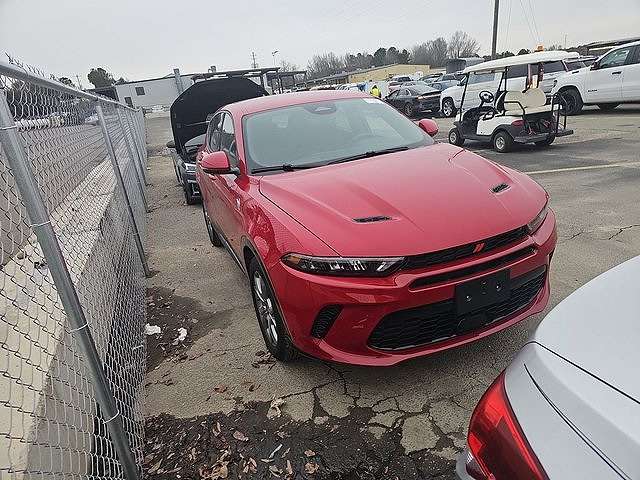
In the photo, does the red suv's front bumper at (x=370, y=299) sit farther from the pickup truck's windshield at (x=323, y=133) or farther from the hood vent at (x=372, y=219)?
the pickup truck's windshield at (x=323, y=133)

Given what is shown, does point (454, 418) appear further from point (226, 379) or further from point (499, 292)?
point (226, 379)

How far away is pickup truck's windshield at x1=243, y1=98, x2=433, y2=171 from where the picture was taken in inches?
141

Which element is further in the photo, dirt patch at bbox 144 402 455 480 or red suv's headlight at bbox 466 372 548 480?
dirt patch at bbox 144 402 455 480

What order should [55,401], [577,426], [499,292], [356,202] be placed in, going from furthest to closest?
[356,202] → [499,292] → [55,401] → [577,426]

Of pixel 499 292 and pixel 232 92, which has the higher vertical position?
pixel 232 92

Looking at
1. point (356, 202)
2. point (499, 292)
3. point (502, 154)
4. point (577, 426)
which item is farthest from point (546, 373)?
point (502, 154)

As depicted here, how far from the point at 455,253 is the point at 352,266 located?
0.54 m

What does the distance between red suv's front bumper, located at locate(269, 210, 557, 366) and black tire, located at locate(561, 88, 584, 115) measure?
14510mm

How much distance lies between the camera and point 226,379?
3062 millimetres

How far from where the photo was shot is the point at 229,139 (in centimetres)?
416

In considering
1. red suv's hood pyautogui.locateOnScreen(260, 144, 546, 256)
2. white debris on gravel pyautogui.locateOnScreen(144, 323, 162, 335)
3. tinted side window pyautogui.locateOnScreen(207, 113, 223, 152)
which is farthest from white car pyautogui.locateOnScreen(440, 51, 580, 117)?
white debris on gravel pyautogui.locateOnScreen(144, 323, 162, 335)

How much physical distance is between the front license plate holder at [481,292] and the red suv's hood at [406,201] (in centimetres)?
22

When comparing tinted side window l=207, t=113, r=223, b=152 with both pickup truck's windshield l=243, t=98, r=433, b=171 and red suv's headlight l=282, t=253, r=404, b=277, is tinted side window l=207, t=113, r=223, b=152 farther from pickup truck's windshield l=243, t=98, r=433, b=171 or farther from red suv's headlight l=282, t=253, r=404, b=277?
red suv's headlight l=282, t=253, r=404, b=277

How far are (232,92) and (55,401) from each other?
328 inches
